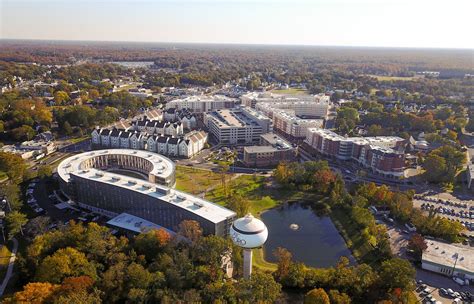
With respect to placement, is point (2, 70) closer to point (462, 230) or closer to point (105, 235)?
point (105, 235)

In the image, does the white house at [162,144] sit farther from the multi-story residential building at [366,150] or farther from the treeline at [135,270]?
the treeline at [135,270]

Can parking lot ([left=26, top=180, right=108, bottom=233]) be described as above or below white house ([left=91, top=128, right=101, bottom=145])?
below

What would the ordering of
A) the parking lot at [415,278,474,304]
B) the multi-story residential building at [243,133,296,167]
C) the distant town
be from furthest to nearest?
the multi-story residential building at [243,133,296,167] → the parking lot at [415,278,474,304] → the distant town

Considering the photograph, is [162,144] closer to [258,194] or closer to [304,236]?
[258,194]

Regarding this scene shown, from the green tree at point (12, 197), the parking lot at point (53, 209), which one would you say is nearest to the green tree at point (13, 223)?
the parking lot at point (53, 209)

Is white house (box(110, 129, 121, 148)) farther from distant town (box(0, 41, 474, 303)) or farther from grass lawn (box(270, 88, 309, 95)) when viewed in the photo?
grass lawn (box(270, 88, 309, 95))

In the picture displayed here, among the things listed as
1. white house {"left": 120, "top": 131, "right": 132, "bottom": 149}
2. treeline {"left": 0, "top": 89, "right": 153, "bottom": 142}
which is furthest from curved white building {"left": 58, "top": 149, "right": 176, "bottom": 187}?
treeline {"left": 0, "top": 89, "right": 153, "bottom": 142}
